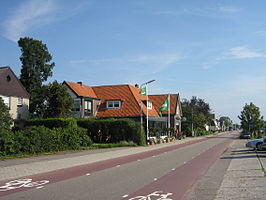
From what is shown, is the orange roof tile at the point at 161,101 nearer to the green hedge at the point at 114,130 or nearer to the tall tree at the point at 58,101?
the tall tree at the point at 58,101

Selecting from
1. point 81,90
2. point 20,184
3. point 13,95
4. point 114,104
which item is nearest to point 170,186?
point 20,184

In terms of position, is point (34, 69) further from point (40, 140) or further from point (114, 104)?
point (40, 140)

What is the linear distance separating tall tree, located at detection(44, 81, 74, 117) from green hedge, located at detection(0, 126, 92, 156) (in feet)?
40.3

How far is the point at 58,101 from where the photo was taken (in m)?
40.8

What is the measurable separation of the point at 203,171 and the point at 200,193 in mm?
5266

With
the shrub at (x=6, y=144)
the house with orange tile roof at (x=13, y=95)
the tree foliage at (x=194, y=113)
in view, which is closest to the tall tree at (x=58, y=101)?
the house with orange tile roof at (x=13, y=95)

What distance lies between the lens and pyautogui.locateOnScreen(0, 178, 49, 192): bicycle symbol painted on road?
1029cm

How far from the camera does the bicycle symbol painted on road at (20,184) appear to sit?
33.8 feet

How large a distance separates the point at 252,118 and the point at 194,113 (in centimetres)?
1992

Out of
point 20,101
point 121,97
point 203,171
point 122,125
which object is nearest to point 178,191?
point 203,171

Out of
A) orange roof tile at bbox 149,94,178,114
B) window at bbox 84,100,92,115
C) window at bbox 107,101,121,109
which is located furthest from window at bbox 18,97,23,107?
orange roof tile at bbox 149,94,178,114

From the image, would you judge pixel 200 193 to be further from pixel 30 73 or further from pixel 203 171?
pixel 30 73

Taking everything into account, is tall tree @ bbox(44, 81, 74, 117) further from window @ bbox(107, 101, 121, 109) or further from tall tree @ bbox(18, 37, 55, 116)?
tall tree @ bbox(18, 37, 55, 116)

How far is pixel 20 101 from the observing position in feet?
136
